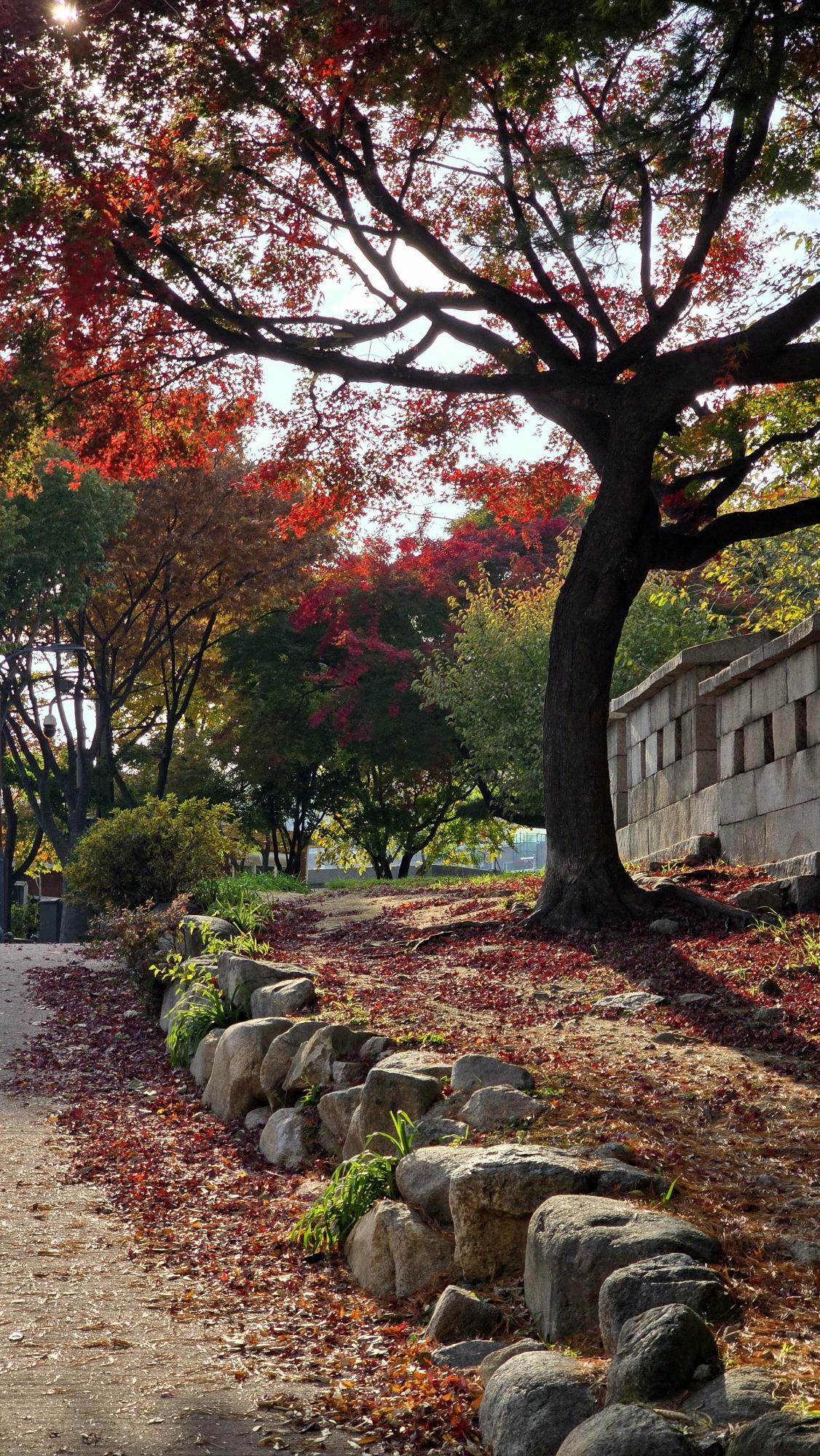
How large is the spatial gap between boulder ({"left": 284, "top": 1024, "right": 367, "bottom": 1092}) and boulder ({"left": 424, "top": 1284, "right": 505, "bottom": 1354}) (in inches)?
93.0

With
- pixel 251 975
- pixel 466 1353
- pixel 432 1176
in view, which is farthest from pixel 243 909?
pixel 466 1353

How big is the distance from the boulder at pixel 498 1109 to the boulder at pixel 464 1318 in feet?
3.03

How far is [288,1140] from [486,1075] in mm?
1482

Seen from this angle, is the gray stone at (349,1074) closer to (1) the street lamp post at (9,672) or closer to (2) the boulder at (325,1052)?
(2) the boulder at (325,1052)

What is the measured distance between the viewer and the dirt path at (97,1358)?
3271mm

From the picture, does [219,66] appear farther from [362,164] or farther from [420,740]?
[420,740]

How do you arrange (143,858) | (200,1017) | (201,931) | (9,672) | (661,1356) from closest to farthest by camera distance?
(661,1356) < (200,1017) < (201,931) < (143,858) < (9,672)

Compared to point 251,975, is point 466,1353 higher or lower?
lower

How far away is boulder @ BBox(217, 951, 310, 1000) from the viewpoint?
8070mm

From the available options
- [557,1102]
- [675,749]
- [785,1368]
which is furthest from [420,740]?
[785,1368]

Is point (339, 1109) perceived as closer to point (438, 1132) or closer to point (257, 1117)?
point (438, 1132)

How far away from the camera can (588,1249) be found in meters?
3.33

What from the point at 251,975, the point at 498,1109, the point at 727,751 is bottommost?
the point at 498,1109

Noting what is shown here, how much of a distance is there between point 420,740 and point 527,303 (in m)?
14.5
